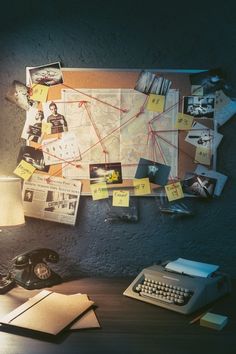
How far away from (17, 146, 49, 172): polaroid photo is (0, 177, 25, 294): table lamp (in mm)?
192

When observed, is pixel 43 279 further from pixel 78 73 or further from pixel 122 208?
pixel 78 73

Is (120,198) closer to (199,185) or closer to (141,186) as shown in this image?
(141,186)

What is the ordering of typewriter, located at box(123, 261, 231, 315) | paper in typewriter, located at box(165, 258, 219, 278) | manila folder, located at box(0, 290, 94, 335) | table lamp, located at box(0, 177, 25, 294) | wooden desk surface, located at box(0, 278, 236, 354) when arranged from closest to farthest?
wooden desk surface, located at box(0, 278, 236, 354), manila folder, located at box(0, 290, 94, 335), typewriter, located at box(123, 261, 231, 315), paper in typewriter, located at box(165, 258, 219, 278), table lamp, located at box(0, 177, 25, 294)

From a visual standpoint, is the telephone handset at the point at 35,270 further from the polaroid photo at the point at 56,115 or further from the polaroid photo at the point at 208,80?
the polaroid photo at the point at 208,80

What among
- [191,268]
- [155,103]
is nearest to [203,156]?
[155,103]

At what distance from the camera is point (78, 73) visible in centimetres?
198

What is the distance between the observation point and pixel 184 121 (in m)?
1.99

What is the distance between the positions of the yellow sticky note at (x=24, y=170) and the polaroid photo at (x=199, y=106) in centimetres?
82

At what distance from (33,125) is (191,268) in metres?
1.02

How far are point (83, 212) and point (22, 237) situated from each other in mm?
339

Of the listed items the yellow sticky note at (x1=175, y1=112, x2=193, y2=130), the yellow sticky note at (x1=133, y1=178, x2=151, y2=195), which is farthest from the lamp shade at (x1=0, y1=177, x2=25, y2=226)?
the yellow sticky note at (x1=175, y1=112, x2=193, y2=130)

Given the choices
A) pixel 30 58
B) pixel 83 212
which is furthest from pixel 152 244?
pixel 30 58

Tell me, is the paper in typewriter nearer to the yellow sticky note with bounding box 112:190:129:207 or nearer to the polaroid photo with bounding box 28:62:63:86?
the yellow sticky note with bounding box 112:190:129:207

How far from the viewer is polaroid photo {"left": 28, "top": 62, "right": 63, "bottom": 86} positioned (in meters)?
1.98
